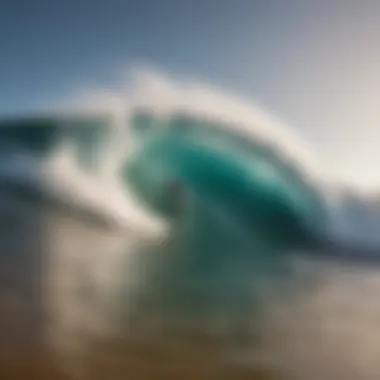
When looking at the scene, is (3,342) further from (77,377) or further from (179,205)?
(179,205)

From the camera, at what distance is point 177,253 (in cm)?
119

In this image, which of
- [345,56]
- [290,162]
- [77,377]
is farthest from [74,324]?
[345,56]

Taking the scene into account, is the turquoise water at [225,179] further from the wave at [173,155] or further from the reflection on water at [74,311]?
the reflection on water at [74,311]

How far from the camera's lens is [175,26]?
1.22 meters

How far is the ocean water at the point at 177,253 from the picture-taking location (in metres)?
1.16

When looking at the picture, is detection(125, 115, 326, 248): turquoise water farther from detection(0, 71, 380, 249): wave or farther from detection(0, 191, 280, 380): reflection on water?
detection(0, 191, 280, 380): reflection on water

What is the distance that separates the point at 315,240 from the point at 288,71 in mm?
364

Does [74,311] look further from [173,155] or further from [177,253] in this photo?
[173,155]

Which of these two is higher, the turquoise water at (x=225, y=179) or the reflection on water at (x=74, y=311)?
the turquoise water at (x=225, y=179)

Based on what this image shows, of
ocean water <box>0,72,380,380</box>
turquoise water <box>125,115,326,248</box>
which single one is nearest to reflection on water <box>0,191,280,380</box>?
ocean water <box>0,72,380,380</box>

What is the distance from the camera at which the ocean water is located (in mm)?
1156

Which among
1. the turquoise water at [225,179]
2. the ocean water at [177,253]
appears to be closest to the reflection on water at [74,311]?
the ocean water at [177,253]

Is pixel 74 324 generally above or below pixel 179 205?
below

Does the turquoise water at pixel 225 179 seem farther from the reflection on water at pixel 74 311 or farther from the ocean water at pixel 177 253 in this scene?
the reflection on water at pixel 74 311
